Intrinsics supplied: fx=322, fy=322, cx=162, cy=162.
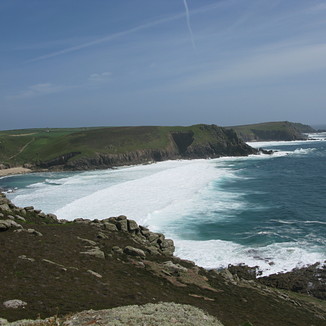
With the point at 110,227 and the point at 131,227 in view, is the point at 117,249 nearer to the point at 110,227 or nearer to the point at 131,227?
the point at 110,227

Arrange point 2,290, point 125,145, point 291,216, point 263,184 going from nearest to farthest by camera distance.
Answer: point 2,290 → point 291,216 → point 263,184 → point 125,145

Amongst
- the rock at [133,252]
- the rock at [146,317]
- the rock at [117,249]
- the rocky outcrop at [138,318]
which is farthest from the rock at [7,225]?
the rock at [146,317]

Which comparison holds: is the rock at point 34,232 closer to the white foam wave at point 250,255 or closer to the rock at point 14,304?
the rock at point 14,304

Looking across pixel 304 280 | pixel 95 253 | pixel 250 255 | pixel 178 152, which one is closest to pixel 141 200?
pixel 250 255

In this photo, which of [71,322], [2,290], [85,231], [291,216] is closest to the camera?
A: [71,322]

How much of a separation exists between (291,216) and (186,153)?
353 feet

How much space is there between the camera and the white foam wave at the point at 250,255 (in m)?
29.1

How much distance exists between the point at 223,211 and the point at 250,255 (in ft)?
50.0

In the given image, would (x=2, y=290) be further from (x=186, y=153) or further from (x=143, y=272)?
(x=186, y=153)

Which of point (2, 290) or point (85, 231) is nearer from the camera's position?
point (2, 290)

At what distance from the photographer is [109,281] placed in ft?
59.1

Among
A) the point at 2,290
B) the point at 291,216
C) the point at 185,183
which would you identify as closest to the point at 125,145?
the point at 185,183

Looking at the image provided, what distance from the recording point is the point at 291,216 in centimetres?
4412

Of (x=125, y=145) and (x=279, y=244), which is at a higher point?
(x=125, y=145)
